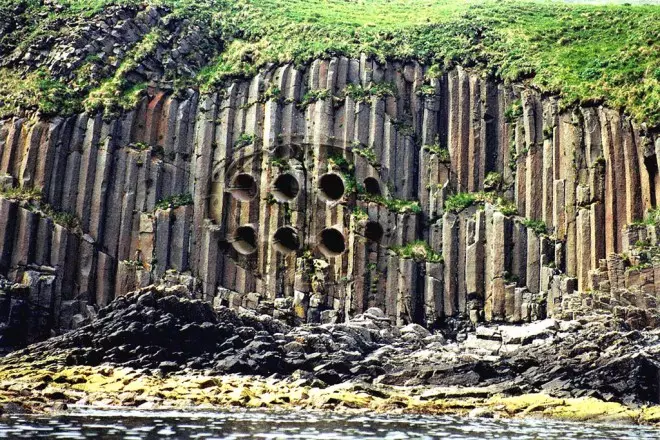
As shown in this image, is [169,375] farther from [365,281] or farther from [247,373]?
[365,281]

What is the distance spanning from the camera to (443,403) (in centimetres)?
5144

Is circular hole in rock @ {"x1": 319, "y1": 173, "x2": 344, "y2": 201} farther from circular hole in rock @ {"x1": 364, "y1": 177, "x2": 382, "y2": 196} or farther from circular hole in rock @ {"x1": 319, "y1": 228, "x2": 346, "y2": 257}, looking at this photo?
circular hole in rock @ {"x1": 319, "y1": 228, "x2": 346, "y2": 257}

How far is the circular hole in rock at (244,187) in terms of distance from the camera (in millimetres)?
74062

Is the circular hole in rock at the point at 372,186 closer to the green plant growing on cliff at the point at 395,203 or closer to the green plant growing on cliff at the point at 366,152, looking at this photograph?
the green plant growing on cliff at the point at 395,203

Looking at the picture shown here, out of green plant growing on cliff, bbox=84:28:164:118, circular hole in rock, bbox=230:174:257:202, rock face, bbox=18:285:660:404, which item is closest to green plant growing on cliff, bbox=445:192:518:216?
rock face, bbox=18:285:660:404

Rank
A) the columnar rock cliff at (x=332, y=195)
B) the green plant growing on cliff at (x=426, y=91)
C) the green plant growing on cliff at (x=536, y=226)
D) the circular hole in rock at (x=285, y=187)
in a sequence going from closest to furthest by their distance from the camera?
1. the columnar rock cliff at (x=332, y=195)
2. the green plant growing on cliff at (x=536, y=226)
3. the circular hole in rock at (x=285, y=187)
4. the green plant growing on cliff at (x=426, y=91)

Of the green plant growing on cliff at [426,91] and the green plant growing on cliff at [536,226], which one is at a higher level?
the green plant growing on cliff at [426,91]

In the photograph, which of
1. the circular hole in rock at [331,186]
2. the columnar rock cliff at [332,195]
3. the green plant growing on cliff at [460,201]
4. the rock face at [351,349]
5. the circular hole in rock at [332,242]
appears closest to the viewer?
the rock face at [351,349]

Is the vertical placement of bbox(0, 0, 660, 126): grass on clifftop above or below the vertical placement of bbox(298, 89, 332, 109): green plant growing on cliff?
above

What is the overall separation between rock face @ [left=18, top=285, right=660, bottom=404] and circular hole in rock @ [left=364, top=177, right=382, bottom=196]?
1171cm

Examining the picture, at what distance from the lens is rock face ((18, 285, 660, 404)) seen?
5262 cm

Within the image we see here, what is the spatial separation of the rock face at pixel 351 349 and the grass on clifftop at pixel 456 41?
605 inches

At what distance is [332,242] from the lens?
72.4m

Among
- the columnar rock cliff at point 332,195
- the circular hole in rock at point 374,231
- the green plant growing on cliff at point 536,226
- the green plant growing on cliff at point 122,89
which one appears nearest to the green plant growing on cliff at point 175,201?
the columnar rock cliff at point 332,195
